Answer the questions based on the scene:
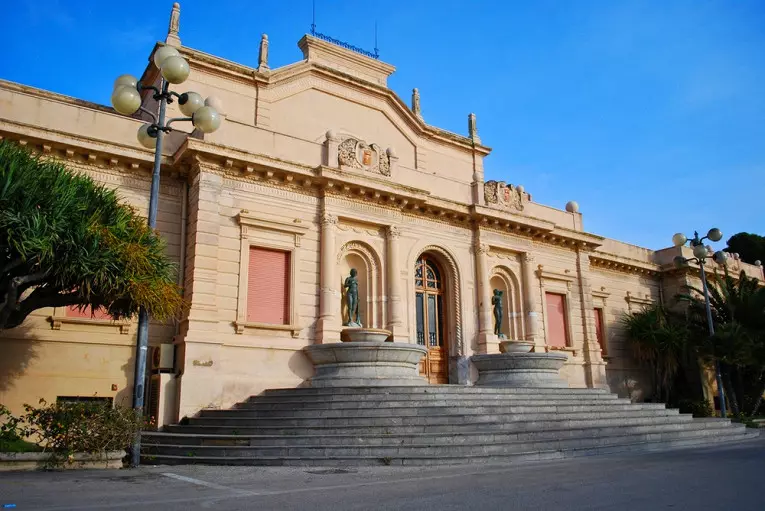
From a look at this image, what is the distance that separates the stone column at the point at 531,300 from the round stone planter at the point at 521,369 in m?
2.27

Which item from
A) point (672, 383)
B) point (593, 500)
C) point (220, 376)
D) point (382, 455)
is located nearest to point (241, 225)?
point (220, 376)

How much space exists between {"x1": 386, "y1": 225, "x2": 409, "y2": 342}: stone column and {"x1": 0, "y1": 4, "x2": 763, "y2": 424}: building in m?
0.05

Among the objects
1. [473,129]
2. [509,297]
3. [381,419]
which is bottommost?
[381,419]

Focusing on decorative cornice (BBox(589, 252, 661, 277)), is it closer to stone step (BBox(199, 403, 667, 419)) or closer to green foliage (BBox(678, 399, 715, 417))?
green foliage (BBox(678, 399, 715, 417))

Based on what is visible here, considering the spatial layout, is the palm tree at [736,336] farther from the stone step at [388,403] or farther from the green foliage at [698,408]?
the stone step at [388,403]

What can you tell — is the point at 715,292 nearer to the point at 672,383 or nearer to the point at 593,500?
the point at 672,383

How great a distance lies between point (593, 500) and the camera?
22.7 feet

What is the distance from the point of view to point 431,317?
21.4 metres

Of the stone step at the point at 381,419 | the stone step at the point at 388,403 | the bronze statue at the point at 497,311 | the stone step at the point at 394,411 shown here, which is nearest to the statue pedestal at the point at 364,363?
the stone step at the point at 388,403

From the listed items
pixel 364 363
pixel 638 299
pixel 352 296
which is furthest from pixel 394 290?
pixel 638 299

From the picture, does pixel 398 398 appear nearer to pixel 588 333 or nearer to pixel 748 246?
pixel 588 333

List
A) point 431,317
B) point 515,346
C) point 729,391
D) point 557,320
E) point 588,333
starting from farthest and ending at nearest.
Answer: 1. point 729,391
2. point 588,333
3. point 557,320
4. point 431,317
5. point 515,346

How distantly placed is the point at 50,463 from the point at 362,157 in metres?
12.7

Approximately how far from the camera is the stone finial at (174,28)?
64.6 feet
